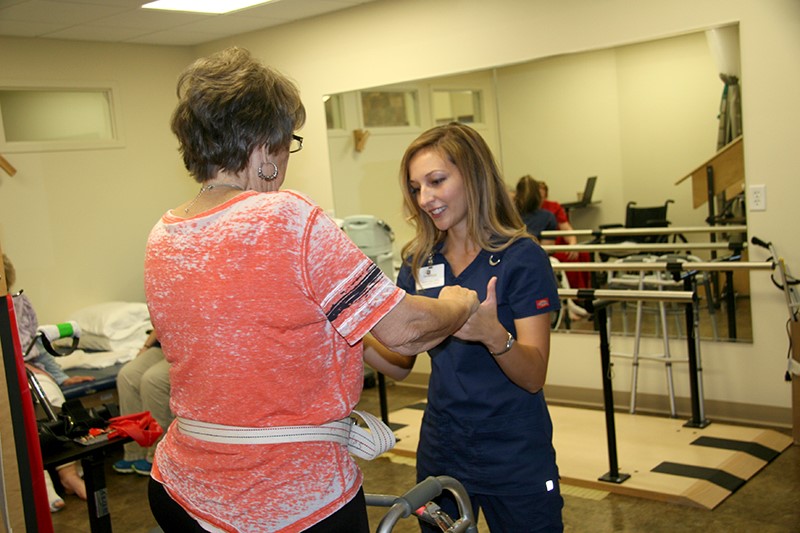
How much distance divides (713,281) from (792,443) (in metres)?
0.96

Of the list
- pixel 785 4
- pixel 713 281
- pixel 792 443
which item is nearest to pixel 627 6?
pixel 785 4

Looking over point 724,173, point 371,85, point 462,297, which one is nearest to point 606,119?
point 724,173

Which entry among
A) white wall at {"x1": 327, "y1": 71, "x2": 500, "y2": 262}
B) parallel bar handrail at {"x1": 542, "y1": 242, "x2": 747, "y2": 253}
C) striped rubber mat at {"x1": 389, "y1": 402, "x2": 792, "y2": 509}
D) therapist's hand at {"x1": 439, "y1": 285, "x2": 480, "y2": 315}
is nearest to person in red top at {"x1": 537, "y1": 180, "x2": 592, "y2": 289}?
parallel bar handrail at {"x1": 542, "y1": 242, "x2": 747, "y2": 253}

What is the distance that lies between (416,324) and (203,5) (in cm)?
484

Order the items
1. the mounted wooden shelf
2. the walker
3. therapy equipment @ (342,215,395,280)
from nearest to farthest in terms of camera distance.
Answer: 1. the walker
2. the mounted wooden shelf
3. therapy equipment @ (342,215,395,280)

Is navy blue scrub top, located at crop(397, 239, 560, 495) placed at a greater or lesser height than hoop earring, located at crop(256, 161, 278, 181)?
lesser

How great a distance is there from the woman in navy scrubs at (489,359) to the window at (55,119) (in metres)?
4.96

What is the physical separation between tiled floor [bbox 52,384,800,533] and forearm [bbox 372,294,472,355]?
2.13 meters

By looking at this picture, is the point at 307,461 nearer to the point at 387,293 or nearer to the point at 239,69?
the point at 387,293

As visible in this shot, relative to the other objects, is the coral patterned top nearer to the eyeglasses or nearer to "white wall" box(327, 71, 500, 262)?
the eyeglasses

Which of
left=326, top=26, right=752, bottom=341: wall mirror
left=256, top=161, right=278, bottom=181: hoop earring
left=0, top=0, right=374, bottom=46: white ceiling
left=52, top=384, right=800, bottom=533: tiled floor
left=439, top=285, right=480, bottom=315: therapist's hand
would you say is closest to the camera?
left=256, top=161, right=278, bottom=181: hoop earring

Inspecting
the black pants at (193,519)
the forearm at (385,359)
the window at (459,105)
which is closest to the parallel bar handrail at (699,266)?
the window at (459,105)

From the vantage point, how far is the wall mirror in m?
4.60

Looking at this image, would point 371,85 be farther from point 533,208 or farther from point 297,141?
point 297,141
